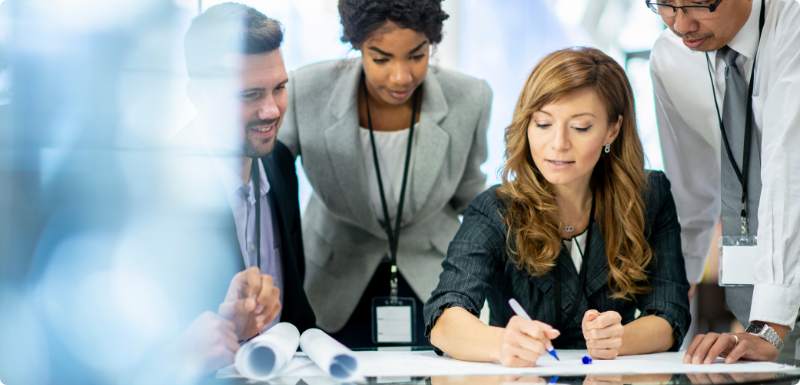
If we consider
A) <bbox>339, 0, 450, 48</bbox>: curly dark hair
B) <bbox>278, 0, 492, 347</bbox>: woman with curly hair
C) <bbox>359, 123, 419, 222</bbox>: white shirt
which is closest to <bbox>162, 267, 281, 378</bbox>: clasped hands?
<bbox>278, 0, 492, 347</bbox>: woman with curly hair

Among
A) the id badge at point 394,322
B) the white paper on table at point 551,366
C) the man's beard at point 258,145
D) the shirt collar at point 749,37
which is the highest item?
the shirt collar at point 749,37

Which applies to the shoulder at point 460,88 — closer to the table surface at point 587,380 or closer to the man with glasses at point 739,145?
the man with glasses at point 739,145

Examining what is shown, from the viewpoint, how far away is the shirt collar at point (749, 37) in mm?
1487

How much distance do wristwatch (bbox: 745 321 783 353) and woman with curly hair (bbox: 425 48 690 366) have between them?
161 mm

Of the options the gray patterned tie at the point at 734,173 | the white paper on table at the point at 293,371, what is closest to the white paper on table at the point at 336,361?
the white paper on table at the point at 293,371

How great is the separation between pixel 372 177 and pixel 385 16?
491mm

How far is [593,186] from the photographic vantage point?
1.61 m

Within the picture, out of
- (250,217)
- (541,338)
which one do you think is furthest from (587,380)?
(250,217)

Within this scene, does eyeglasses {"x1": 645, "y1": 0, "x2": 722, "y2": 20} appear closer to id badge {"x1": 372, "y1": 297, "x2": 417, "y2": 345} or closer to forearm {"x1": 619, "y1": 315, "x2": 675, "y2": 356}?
forearm {"x1": 619, "y1": 315, "x2": 675, "y2": 356}

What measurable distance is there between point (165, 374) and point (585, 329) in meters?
0.83

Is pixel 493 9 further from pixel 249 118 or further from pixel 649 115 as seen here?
pixel 249 118

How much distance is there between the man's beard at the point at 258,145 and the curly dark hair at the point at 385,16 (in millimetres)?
477

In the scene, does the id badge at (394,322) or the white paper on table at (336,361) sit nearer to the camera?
the white paper on table at (336,361)

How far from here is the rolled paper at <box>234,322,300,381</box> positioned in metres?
1.07
